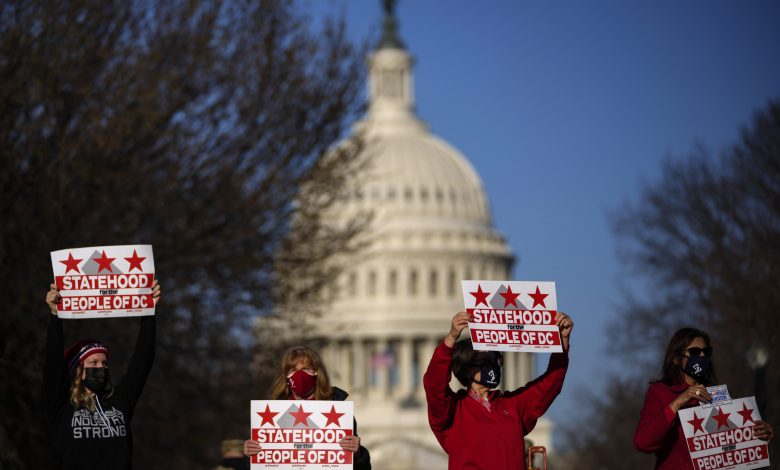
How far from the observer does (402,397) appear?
441 ft

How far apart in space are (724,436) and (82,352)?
11.6 ft

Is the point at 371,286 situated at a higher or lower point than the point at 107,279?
higher

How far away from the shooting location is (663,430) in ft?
34.7

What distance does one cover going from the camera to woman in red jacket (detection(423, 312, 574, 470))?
34.0 feet

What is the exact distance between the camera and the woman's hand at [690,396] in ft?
35.1

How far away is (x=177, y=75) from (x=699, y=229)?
1831 cm

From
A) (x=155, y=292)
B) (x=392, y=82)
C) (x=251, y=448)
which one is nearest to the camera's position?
(x=251, y=448)

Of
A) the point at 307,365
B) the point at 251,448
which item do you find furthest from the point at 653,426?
the point at 251,448

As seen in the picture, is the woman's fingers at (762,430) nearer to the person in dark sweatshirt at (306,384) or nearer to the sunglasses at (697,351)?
the sunglasses at (697,351)

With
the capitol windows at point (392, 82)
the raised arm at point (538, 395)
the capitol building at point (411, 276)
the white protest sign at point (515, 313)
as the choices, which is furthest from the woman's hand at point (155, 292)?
the capitol windows at point (392, 82)

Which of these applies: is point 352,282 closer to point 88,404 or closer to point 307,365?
point 307,365

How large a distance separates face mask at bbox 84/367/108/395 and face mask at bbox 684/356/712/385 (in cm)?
310

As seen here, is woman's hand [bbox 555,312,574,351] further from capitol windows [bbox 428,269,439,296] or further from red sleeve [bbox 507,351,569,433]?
capitol windows [bbox 428,269,439,296]

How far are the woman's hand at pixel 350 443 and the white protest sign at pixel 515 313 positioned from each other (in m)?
0.88
